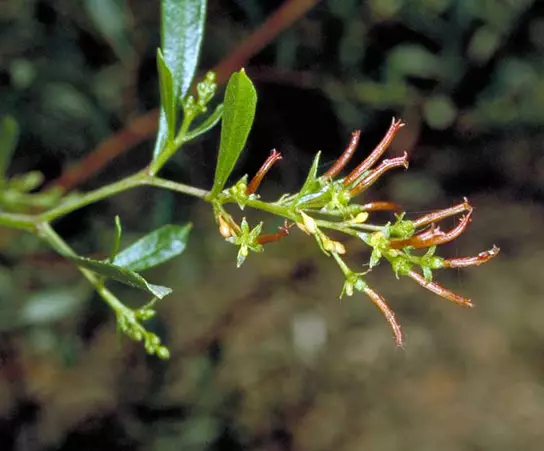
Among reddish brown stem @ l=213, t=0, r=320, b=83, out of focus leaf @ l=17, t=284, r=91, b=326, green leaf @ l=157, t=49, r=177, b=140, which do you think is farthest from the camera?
out of focus leaf @ l=17, t=284, r=91, b=326

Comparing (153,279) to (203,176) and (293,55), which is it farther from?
(293,55)

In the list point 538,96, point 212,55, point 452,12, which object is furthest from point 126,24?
point 538,96

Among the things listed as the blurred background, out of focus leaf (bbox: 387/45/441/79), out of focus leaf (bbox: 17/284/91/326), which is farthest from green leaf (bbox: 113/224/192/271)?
out of focus leaf (bbox: 387/45/441/79)

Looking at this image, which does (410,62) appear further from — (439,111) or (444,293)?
(444,293)

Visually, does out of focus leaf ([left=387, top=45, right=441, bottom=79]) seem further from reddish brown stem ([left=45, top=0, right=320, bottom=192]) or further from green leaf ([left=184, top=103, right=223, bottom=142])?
green leaf ([left=184, top=103, right=223, bottom=142])

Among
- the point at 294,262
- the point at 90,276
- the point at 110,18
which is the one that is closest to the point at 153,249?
the point at 90,276
